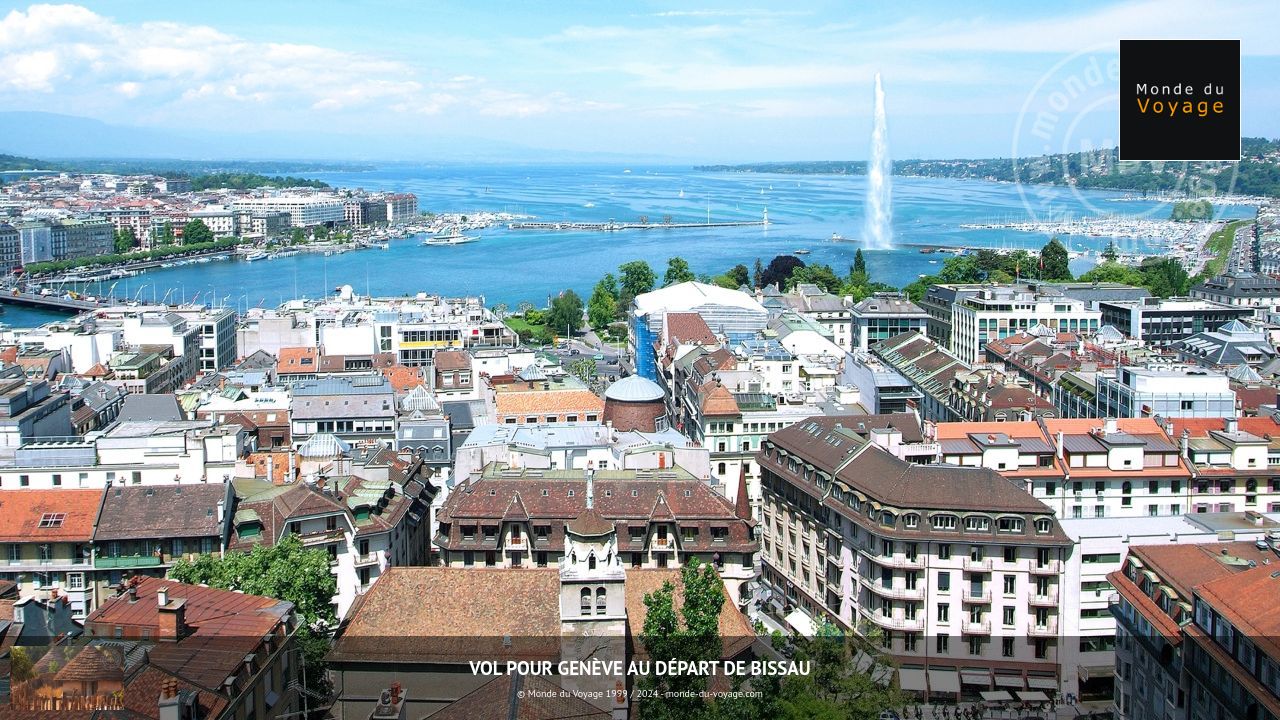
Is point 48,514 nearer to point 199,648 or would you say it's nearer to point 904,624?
point 199,648

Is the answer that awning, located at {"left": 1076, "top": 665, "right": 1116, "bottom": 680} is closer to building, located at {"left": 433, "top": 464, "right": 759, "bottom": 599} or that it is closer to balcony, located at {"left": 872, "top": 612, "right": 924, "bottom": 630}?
balcony, located at {"left": 872, "top": 612, "right": 924, "bottom": 630}

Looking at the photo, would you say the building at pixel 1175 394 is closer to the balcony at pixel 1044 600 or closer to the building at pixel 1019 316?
the balcony at pixel 1044 600

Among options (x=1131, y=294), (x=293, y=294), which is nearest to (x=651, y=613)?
(x=1131, y=294)

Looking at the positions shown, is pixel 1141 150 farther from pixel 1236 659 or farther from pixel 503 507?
pixel 503 507

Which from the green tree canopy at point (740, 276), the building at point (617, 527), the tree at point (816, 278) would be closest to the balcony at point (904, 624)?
the building at point (617, 527)

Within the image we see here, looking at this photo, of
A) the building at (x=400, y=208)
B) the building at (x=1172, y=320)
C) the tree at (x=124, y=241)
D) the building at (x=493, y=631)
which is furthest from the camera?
the building at (x=400, y=208)

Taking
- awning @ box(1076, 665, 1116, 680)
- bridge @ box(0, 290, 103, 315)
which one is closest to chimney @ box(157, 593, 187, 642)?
awning @ box(1076, 665, 1116, 680)

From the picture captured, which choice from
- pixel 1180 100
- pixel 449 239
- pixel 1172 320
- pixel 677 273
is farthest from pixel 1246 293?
pixel 449 239
